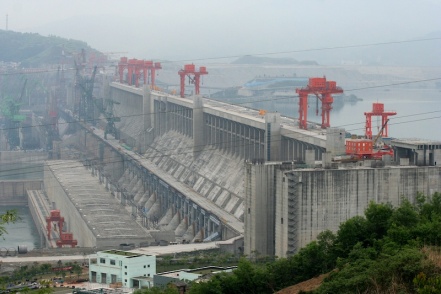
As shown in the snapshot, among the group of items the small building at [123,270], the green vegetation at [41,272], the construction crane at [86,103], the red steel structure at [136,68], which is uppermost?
the red steel structure at [136,68]

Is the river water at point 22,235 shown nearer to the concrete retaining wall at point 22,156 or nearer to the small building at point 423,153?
the concrete retaining wall at point 22,156

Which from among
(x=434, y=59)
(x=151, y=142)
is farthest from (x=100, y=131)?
(x=434, y=59)

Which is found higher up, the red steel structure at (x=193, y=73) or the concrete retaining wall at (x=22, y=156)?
the red steel structure at (x=193, y=73)

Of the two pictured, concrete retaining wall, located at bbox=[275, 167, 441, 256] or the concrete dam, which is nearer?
concrete retaining wall, located at bbox=[275, 167, 441, 256]

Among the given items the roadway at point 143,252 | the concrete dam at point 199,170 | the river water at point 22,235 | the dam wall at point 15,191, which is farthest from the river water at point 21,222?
the concrete dam at point 199,170

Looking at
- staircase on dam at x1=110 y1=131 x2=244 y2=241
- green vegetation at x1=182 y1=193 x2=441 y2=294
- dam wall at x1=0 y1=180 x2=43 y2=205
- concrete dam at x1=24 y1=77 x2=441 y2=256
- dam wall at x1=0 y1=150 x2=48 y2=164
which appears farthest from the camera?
dam wall at x1=0 y1=150 x2=48 y2=164

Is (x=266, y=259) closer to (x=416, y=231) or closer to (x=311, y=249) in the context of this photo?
(x=311, y=249)

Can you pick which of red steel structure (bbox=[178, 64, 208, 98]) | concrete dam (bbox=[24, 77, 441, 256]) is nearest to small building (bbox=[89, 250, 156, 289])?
concrete dam (bbox=[24, 77, 441, 256])

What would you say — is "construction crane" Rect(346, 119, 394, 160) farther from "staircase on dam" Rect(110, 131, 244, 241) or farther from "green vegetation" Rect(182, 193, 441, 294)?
"staircase on dam" Rect(110, 131, 244, 241)
